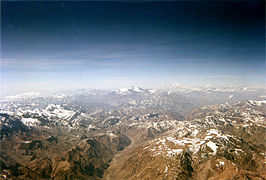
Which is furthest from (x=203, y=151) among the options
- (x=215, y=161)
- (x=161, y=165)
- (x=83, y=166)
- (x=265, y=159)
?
Answer: (x=83, y=166)

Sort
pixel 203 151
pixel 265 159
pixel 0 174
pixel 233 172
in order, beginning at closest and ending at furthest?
pixel 233 172, pixel 0 174, pixel 265 159, pixel 203 151

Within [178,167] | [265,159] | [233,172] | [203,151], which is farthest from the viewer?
[203,151]

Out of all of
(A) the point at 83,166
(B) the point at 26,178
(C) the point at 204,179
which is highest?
(C) the point at 204,179

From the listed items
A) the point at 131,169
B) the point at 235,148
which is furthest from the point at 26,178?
the point at 235,148

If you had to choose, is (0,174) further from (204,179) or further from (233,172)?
(233,172)

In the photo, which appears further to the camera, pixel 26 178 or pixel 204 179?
pixel 26 178

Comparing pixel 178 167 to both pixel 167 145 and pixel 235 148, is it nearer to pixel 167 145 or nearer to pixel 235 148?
pixel 167 145

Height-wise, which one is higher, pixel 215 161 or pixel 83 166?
pixel 215 161

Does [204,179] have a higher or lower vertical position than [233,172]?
lower

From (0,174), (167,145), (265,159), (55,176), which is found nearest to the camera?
(0,174)
